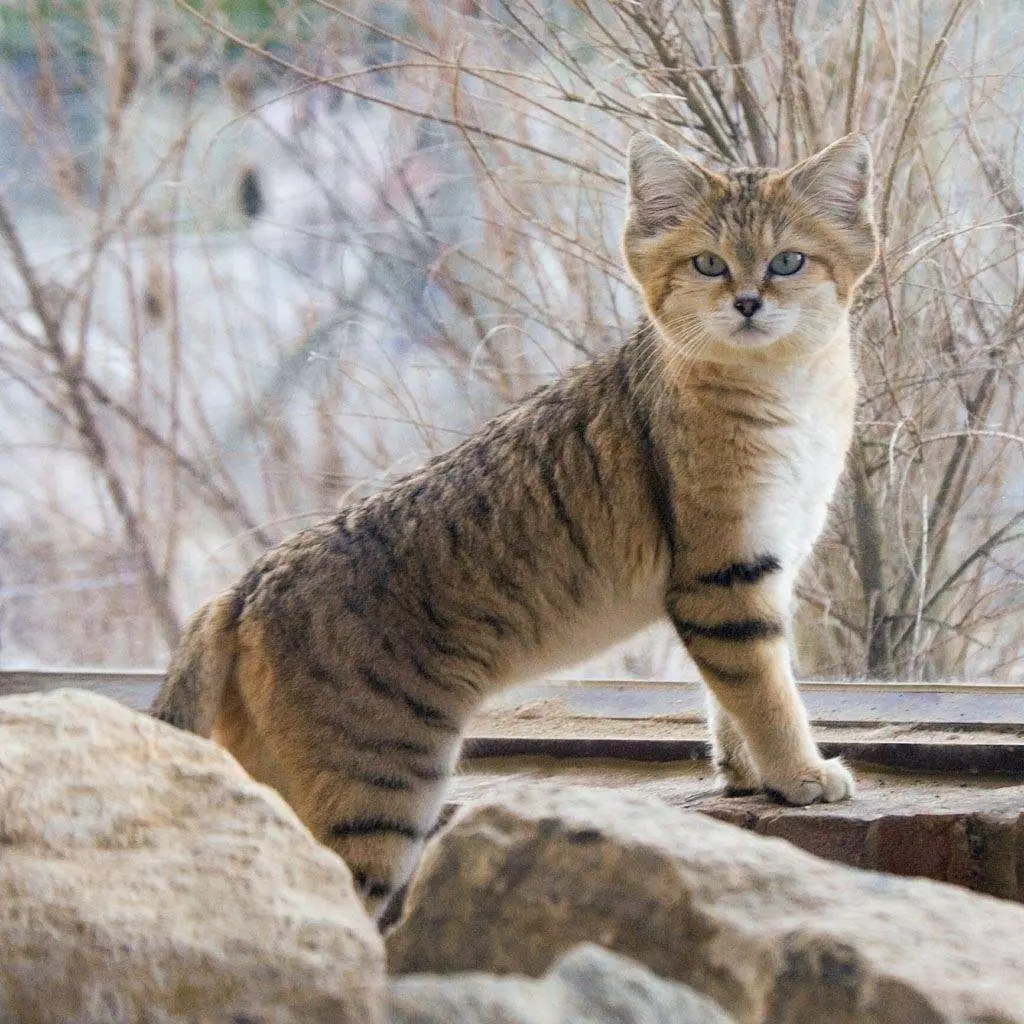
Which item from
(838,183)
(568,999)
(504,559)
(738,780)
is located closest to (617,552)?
(504,559)

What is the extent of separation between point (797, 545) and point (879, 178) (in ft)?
2.94

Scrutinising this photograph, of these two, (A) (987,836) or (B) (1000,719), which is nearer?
(A) (987,836)

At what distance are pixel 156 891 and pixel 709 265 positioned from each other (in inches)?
58.0

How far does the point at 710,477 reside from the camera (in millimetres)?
2369

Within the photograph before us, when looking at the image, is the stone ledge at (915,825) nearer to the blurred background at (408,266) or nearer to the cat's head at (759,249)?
the blurred background at (408,266)

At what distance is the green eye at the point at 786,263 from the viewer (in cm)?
237

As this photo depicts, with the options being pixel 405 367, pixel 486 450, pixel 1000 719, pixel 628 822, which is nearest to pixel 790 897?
pixel 628 822

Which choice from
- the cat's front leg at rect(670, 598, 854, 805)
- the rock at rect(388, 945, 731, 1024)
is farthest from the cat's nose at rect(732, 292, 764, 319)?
the rock at rect(388, 945, 731, 1024)

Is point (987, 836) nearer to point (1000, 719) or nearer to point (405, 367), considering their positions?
point (1000, 719)

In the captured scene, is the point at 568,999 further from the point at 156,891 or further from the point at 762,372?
the point at 762,372

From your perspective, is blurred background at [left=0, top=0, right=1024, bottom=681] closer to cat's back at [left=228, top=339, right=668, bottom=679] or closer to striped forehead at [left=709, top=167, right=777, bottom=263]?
striped forehead at [left=709, top=167, right=777, bottom=263]

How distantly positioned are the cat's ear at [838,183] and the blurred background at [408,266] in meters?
0.42

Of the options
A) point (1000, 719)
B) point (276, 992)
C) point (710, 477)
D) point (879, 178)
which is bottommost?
point (1000, 719)

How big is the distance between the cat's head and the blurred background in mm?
421
